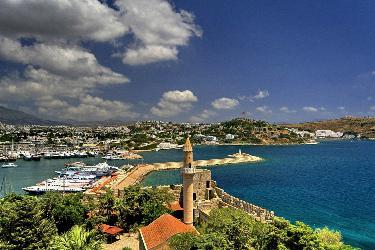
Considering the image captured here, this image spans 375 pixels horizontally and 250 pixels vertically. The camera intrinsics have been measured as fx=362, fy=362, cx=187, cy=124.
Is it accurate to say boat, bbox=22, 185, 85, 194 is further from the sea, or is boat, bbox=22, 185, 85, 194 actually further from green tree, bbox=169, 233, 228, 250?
green tree, bbox=169, 233, 228, 250

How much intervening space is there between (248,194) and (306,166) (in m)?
52.7

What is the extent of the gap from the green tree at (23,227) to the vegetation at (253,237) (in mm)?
8676

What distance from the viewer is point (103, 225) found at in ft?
106

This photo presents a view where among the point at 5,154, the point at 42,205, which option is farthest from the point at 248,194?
the point at 5,154

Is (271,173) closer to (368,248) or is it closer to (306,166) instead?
(306,166)

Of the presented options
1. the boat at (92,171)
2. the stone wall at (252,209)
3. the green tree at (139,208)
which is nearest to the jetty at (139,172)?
the boat at (92,171)

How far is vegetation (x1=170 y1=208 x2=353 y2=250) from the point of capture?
17.3m

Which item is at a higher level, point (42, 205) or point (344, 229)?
point (42, 205)

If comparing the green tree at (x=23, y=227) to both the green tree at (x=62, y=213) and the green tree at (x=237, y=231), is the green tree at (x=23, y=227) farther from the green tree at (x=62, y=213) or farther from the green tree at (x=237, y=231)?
the green tree at (x=237, y=231)

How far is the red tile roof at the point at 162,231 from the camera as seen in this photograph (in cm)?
2339

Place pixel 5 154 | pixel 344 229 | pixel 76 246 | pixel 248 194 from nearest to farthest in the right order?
pixel 76 246
pixel 344 229
pixel 248 194
pixel 5 154

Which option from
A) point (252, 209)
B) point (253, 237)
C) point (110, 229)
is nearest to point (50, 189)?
point (110, 229)

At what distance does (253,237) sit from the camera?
2075 cm

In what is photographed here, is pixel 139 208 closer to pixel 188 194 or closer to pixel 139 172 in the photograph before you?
pixel 188 194
